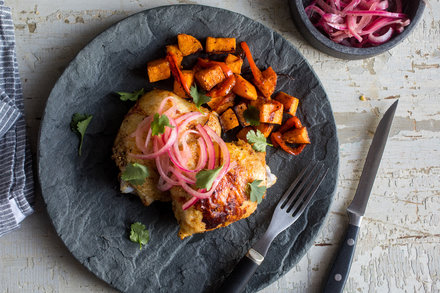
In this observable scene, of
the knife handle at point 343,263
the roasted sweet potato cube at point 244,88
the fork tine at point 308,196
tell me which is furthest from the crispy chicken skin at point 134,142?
the knife handle at point 343,263

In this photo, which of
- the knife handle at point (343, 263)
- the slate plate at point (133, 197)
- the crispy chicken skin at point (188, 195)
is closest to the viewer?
the crispy chicken skin at point (188, 195)

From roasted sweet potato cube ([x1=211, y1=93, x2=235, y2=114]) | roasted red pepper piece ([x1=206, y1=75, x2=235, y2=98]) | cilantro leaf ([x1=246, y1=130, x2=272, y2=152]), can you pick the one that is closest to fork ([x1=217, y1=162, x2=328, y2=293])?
cilantro leaf ([x1=246, y1=130, x2=272, y2=152])

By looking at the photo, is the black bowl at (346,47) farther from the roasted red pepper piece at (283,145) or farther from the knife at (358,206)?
the roasted red pepper piece at (283,145)

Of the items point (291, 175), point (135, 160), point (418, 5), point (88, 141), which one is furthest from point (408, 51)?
point (88, 141)

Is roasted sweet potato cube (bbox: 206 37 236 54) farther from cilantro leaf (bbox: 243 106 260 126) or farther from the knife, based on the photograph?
the knife

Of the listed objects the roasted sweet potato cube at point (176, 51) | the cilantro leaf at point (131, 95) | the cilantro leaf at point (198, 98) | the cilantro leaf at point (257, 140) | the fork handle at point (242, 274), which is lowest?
the fork handle at point (242, 274)

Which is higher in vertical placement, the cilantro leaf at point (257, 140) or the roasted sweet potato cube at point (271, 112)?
the roasted sweet potato cube at point (271, 112)

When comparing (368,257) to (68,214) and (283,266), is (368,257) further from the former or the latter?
(68,214)
